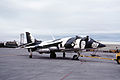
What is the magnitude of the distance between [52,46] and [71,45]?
3.57 m

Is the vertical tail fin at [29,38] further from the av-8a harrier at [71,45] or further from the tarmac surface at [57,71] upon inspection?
the tarmac surface at [57,71]

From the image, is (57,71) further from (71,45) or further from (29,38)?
(29,38)

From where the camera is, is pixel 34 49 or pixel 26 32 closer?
pixel 34 49

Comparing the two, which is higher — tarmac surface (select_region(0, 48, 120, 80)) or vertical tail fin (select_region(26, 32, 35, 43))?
vertical tail fin (select_region(26, 32, 35, 43))

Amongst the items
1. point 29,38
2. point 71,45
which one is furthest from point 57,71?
point 29,38

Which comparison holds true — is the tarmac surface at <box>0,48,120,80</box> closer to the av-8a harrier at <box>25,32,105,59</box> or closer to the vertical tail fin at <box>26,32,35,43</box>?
the av-8a harrier at <box>25,32,105,59</box>

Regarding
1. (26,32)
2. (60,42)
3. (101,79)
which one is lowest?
(101,79)

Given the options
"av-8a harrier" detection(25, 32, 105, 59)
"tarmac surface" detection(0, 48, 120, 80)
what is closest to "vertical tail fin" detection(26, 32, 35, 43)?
"av-8a harrier" detection(25, 32, 105, 59)

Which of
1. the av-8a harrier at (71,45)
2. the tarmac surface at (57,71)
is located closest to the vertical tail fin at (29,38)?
the av-8a harrier at (71,45)

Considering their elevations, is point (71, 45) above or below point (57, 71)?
above

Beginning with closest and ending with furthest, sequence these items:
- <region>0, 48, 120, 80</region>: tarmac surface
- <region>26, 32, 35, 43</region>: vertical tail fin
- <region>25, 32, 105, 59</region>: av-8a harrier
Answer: <region>0, 48, 120, 80</region>: tarmac surface
<region>25, 32, 105, 59</region>: av-8a harrier
<region>26, 32, 35, 43</region>: vertical tail fin

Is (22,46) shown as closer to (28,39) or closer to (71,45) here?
(28,39)

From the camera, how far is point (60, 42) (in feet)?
72.7

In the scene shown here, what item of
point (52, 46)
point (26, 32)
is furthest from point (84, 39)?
point (26, 32)
